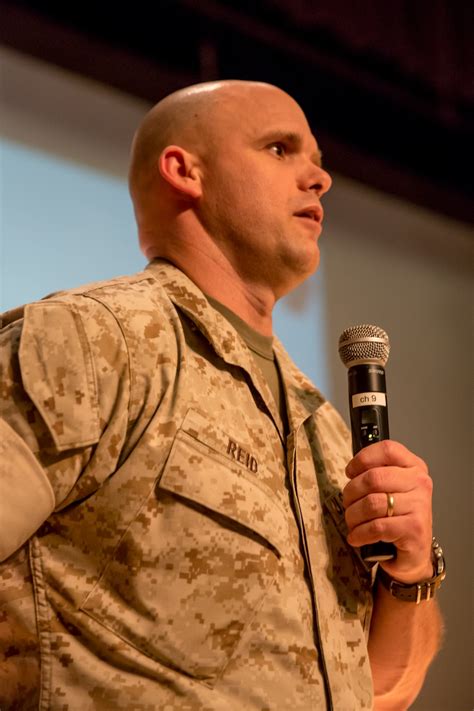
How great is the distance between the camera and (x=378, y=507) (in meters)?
1.18

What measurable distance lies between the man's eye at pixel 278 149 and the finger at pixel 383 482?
57 centimetres

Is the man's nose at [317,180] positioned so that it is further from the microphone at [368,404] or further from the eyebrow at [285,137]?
the microphone at [368,404]

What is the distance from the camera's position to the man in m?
1.07

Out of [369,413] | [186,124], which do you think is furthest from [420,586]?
[186,124]

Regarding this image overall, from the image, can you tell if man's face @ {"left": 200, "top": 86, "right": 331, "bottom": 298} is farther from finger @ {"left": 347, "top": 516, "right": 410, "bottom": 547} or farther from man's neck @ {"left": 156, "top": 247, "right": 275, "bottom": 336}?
finger @ {"left": 347, "top": 516, "right": 410, "bottom": 547}

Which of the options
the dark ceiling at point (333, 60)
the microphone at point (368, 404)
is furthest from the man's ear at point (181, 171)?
the dark ceiling at point (333, 60)

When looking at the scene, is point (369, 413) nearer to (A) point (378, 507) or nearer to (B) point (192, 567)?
(A) point (378, 507)

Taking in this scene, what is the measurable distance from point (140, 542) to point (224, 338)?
0.33 meters

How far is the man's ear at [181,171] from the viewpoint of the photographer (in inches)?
57.8

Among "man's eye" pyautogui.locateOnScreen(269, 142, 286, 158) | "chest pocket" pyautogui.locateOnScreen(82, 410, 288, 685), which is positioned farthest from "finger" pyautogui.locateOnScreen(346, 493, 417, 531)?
"man's eye" pyautogui.locateOnScreen(269, 142, 286, 158)

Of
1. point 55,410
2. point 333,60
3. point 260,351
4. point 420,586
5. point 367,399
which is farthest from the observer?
point 333,60

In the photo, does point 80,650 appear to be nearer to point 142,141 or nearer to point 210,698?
point 210,698

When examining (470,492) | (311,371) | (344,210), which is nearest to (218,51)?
(344,210)

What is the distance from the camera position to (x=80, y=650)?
106cm
